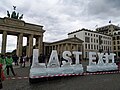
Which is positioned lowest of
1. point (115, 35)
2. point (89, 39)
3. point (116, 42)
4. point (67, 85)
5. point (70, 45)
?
point (67, 85)

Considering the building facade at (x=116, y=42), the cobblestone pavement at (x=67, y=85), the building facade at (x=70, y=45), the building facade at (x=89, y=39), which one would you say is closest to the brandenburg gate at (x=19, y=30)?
the building facade at (x=70, y=45)

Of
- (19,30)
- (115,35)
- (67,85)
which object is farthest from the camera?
(115,35)

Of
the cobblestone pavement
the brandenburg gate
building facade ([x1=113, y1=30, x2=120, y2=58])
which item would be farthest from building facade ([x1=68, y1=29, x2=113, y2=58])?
the cobblestone pavement

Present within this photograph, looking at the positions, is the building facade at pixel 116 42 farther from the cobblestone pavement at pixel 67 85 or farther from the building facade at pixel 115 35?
the cobblestone pavement at pixel 67 85

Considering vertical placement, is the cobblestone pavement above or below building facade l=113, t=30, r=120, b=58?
below

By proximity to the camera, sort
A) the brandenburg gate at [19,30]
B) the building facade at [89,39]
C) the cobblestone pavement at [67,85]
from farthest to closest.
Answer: the building facade at [89,39] → the brandenburg gate at [19,30] → the cobblestone pavement at [67,85]

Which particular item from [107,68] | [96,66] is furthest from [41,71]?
[107,68]

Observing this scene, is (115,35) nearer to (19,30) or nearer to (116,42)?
(116,42)

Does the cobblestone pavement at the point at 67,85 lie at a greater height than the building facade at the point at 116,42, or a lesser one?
lesser

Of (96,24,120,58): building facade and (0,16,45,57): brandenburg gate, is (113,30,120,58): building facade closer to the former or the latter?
(96,24,120,58): building facade

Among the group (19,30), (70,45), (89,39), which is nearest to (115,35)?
(89,39)

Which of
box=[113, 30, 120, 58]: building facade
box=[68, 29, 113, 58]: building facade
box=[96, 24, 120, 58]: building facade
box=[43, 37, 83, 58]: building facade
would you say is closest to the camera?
box=[43, 37, 83, 58]: building facade

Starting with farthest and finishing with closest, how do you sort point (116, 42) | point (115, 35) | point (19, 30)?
point (115, 35)
point (116, 42)
point (19, 30)

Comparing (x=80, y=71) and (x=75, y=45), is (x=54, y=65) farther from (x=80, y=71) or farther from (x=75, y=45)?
(x=75, y=45)
